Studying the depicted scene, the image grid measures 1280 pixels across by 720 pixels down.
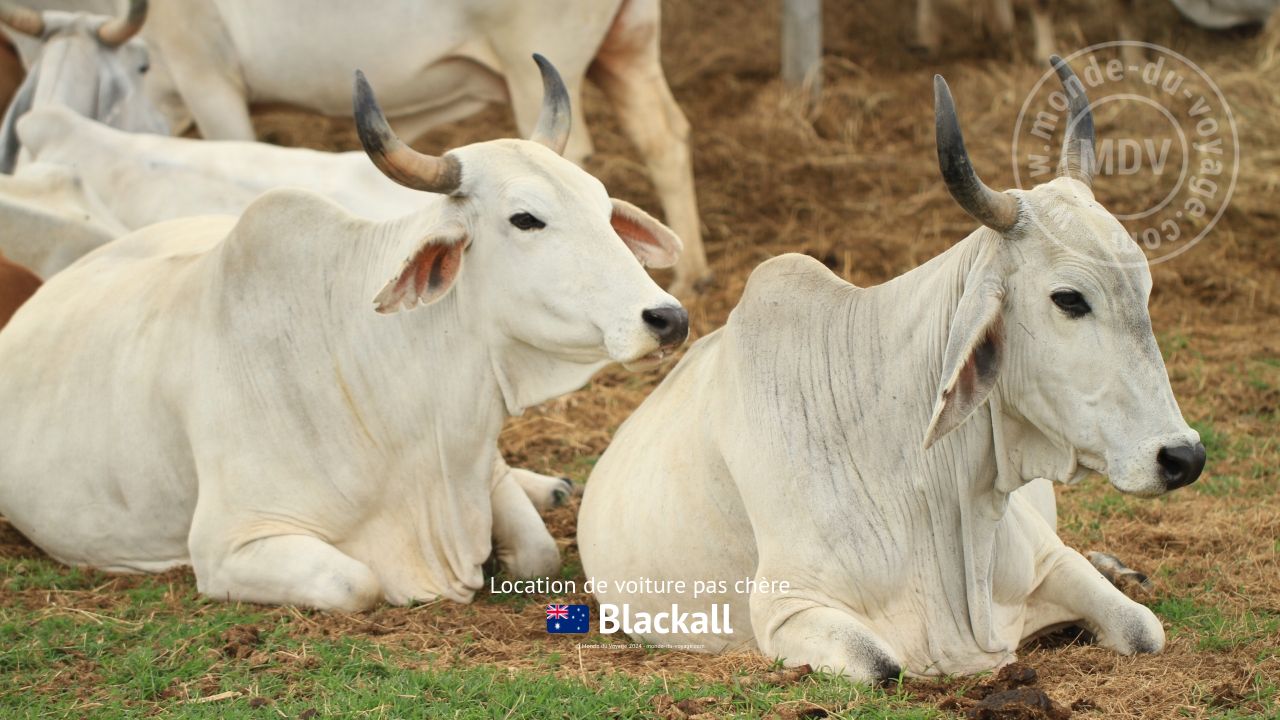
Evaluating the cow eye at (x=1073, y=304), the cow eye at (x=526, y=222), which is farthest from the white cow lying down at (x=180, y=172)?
the cow eye at (x=1073, y=304)

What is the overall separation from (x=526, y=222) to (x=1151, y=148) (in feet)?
17.1

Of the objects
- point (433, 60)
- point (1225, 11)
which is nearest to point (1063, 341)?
point (433, 60)

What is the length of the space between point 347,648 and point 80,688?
2.12 ft

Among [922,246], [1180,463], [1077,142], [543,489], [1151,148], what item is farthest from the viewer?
[1151,148]

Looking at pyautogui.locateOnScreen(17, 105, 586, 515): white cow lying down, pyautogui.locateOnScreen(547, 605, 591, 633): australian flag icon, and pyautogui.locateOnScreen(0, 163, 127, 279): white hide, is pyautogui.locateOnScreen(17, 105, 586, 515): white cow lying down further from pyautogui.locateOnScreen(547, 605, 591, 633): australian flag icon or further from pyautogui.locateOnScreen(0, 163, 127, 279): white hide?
pyautogui.locateOnScreen(547, 605, 591, 633): australian flag icon

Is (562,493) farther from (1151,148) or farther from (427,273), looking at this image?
(1151,148)

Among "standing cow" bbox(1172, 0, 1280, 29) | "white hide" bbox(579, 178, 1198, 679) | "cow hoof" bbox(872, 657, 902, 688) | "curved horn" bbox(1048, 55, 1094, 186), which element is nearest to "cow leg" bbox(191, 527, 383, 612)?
"white hide" bbox(579, 178, 1198, 679)

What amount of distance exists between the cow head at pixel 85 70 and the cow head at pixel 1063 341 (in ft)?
17.2

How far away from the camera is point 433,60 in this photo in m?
7.89

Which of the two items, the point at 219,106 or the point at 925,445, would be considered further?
the point at 219,106

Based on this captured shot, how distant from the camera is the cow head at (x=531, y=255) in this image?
14.6ft

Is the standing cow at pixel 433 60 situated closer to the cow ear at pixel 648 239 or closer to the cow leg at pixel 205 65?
the cow leg at pixel 205 65

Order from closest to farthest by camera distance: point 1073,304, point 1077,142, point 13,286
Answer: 1. point 1073,304
2. point 1077,142
3. point 13,286

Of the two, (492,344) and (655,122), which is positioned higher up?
(655,122)
